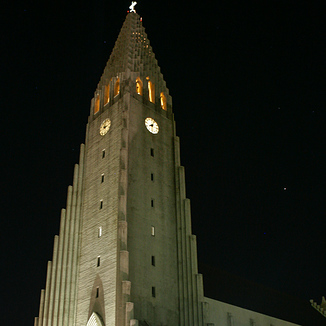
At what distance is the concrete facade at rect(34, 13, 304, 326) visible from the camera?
133 feet

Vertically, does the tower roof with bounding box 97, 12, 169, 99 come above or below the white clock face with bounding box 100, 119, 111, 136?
above

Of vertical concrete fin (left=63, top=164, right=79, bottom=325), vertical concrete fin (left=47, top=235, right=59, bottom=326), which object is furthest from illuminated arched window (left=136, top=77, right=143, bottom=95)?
vertical concrete fin (left=47, top=235, right=59, bottom=326)

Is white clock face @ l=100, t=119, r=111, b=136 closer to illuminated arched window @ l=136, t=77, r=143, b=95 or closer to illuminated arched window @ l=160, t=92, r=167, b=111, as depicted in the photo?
illuminated arched window @ l=136, t=77, r=143, b=95

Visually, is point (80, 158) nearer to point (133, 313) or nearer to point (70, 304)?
point (70, 304)

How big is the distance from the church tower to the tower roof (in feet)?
0.88

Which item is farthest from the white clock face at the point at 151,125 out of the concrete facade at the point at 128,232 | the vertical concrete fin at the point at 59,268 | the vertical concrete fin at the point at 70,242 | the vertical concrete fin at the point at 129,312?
the vertical concrete fin at the point at 129,312

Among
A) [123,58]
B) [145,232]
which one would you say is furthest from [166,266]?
[123,58]

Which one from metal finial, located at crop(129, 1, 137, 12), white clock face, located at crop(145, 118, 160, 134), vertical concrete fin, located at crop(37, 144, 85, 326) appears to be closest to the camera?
vertical concrete fin, located at crop(37, 144, 85, 326)

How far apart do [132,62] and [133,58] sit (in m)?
0.67

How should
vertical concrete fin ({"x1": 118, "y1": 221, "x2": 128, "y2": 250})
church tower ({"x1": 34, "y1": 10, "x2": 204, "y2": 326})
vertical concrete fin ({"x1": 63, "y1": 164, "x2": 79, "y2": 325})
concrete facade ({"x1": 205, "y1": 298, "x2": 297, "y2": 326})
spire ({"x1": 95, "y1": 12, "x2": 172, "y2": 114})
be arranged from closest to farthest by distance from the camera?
vertical concrete fin ({"x1": 118, "y1": 221, "x2": 128, "y2": 250}) → church tower ({"x1": 34, "y1": 10, "x2": 204, "y2": 326}) → vertical concrete fin ({"x1": 63, "y1": 164, "x2": 79, "y2": 325}) → concrete facade ({"x1": 205, "y1": 298, "x2": 297, "y2": 326}) → spire ({"x1": 95, "y1": 12, "x2": 172, "y2": 114})

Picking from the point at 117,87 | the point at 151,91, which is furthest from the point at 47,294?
the point at 151,91

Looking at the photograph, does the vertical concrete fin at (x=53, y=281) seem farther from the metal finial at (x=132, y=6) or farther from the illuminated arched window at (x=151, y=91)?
the metal finial at (x=132, y=6)

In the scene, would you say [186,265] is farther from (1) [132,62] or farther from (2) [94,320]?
(1) [132,62]

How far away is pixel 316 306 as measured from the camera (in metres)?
73.1
